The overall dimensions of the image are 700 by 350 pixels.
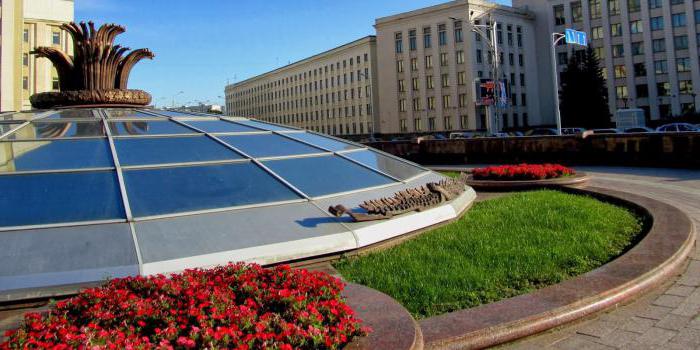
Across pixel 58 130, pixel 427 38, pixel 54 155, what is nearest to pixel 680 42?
pixel 427 38

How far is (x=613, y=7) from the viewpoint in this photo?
6194 centimetres

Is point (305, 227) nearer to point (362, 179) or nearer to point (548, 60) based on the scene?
point (362, 179)

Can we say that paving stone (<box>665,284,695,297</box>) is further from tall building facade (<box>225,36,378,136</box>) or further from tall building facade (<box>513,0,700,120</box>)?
tall building facade (<box>225,36,378,136</box>)

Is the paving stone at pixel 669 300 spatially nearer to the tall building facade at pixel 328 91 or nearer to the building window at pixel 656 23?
the building window at pixel 656 23

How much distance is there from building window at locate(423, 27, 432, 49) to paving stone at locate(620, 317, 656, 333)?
208ft

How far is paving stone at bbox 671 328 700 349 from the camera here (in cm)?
371

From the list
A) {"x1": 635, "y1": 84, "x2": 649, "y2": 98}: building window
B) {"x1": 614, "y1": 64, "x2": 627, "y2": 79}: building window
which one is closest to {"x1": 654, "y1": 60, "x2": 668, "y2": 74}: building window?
{"x1": 635, "y1": 84, "x2": 649, "y2": 98}: building window

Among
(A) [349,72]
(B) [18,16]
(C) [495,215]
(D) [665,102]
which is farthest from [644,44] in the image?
(B) [18,16]

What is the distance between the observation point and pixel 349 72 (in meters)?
78.2

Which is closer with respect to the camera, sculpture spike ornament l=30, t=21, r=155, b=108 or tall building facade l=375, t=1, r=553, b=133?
sculpture spike ornament l=30, t=21, r=155, b=108

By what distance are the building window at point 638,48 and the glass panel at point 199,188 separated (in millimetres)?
66226

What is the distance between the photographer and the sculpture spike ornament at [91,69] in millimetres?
10070

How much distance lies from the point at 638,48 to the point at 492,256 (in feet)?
218

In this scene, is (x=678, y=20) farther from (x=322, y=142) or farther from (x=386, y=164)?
(x=322, y=142)
